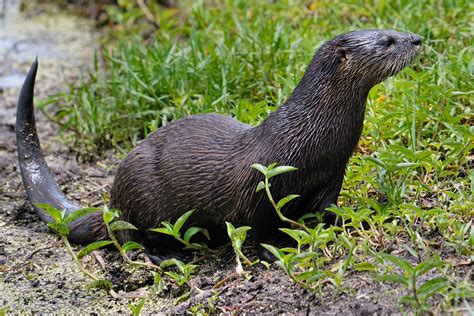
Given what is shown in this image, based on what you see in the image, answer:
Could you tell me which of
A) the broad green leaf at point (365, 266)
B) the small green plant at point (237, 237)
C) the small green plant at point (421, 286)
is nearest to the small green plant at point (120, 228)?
the small green plant at point (237, 237)

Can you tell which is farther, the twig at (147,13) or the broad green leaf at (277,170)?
the twig at (147,13)

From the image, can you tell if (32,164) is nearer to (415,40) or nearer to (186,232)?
(186,232)

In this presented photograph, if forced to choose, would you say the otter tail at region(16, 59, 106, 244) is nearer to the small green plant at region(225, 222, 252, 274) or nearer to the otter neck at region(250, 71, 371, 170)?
the small green plant at region(225, 222, 252, 274)

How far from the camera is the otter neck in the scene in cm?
325

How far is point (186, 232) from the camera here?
3371 millimetres

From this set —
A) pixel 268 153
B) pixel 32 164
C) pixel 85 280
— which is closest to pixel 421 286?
pixel 268 153

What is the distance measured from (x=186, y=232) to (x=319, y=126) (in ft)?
2.15

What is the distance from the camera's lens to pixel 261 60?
483cm

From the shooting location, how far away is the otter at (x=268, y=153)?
3.26 metres

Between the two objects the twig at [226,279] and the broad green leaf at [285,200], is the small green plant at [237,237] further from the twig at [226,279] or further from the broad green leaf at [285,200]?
the broad green leaf at [285,200]

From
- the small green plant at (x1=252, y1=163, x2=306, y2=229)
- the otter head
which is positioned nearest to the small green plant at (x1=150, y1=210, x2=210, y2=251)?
the small green plant at (x1=252, y1=163, x2=306, y2=229)

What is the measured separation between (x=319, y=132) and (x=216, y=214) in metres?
0.53

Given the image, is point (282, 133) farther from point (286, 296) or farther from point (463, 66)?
point (463, 66)

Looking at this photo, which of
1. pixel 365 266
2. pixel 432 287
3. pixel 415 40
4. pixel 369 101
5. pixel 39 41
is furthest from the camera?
pixel 39 41
